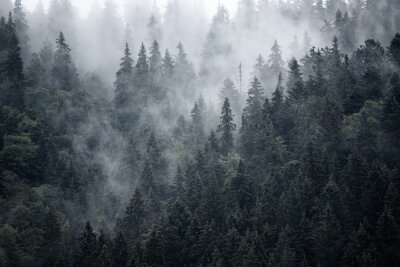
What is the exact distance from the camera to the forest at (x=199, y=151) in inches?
2462

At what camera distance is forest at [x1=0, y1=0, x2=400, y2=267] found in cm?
6253

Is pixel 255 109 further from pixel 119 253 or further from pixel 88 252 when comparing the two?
pixel 88 252

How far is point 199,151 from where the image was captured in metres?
83.1

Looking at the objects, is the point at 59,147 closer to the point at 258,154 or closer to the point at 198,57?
the point at 258,154

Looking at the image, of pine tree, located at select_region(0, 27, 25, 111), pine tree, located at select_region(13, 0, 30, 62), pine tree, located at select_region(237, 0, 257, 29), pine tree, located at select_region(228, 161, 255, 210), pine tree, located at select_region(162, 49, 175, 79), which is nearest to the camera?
pine tree, located at select_region(228, 161, 255, 210)

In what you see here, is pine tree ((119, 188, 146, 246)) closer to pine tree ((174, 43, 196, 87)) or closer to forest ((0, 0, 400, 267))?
forest ((0, 0, 400, 267))

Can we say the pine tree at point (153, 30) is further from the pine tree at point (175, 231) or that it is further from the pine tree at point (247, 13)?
the pine tree at point (175, 231)

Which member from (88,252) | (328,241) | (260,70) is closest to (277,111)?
(260,70)

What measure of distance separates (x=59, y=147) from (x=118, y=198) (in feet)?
49.5

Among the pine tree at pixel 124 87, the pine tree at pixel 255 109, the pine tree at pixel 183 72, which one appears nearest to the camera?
the pine tree at pixel 255 109

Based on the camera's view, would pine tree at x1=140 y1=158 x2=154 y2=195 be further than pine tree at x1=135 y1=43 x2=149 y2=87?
No

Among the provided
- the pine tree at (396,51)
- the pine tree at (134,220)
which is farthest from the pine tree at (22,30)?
the pine tree at (396,51)

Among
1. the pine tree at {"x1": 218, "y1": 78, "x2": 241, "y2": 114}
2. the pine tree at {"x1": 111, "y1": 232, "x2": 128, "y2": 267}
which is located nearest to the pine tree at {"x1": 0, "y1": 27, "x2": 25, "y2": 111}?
the pine tree at {"x1": 111, "y1": 232, "x2": 128, "y2": 267}

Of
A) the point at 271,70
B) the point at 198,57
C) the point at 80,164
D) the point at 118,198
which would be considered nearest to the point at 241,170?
the point at 118,198
